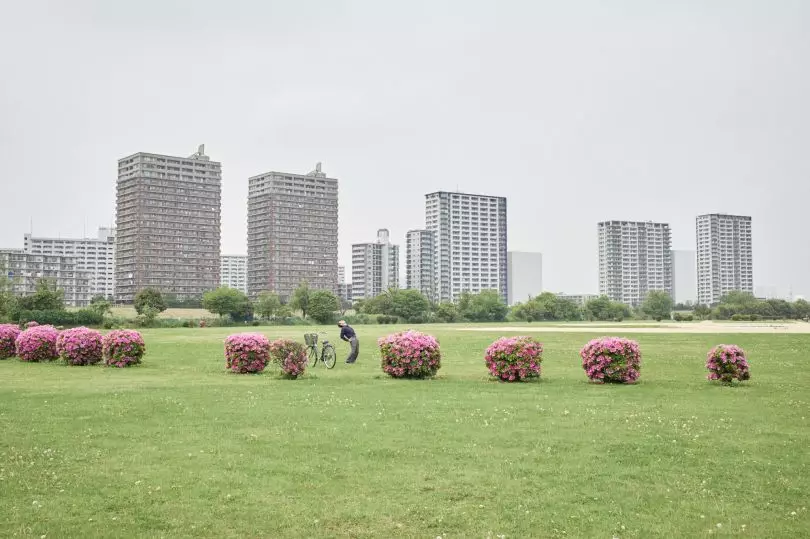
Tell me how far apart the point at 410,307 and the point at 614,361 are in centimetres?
12117

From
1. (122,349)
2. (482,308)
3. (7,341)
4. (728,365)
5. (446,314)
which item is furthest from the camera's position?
(482,308)

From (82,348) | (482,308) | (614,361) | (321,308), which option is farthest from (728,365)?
(482,308)

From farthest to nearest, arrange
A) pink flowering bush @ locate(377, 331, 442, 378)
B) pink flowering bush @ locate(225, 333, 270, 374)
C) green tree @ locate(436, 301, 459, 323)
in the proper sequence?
green tree @ locate(436, 301, 459, 323)
pink flowering bush @ locate(225, 333, 270, 374)
pink flowering bush @ locate(377, 331, 442, 378)

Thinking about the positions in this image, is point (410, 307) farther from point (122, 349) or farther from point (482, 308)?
point (122, 349)

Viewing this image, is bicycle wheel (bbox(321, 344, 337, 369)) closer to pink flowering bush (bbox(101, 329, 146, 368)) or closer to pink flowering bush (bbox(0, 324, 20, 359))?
pink flowering bush (bbox(101, 329, 146, 368))

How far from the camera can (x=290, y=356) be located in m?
26.0

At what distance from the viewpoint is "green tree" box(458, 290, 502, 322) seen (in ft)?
491

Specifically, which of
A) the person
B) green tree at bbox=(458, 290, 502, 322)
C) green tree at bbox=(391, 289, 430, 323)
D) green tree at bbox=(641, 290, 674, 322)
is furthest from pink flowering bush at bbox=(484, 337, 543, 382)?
green tree at bbox=(641, 290, 674, 322)

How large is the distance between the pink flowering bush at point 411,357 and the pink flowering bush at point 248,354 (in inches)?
224

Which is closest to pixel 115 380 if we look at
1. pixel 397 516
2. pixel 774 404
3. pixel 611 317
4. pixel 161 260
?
pixel 397 516

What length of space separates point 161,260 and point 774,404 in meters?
191

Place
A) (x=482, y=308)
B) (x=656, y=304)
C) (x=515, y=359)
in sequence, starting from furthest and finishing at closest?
1. (x=656, y=304)
2. (x=482, y=308)
3. (x=515, y=359)

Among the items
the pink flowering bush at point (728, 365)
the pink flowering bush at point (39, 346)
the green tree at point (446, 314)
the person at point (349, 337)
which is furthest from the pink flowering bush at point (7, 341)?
the green tree at point (446, 314)

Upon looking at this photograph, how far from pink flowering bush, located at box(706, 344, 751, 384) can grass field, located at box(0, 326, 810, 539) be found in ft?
Answer: 5.46
